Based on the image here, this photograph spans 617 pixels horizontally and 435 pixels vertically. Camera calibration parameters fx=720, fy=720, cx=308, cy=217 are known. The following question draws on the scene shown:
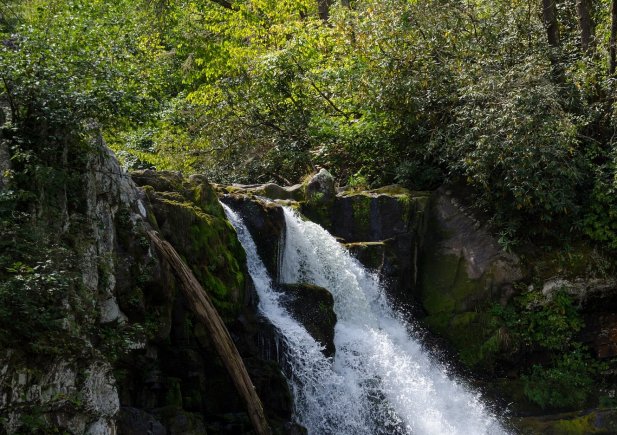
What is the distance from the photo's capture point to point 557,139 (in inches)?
470

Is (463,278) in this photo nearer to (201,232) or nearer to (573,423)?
(573,423)

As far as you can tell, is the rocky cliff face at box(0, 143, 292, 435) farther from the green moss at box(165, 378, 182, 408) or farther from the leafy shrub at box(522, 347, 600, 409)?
the leafy shrub at box(522, 347, 600, 409)

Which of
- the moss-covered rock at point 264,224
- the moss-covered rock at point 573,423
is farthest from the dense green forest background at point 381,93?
the moss-covered rock at point 573,423

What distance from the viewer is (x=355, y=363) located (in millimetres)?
10680

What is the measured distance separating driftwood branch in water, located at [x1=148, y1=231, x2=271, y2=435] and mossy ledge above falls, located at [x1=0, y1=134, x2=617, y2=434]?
0.58 feet

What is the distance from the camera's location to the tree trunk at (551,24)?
13977 mm

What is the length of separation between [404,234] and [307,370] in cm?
439

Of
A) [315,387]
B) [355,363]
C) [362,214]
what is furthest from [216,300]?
[362,214]

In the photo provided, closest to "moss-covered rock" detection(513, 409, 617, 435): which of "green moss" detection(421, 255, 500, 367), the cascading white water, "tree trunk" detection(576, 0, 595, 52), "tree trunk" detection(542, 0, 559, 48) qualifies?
"green moss" detection(421, 255, 500, 367)

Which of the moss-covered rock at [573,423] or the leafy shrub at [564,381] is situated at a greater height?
the leafy shrub at [564,381]

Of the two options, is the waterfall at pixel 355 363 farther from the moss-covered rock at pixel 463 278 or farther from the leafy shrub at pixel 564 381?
the leafy shrub at pixel 564 381

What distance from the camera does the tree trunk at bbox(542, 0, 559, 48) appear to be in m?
14.0

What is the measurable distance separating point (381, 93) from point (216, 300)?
22.1ft

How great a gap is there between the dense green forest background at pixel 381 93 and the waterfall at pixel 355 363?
2.69m
